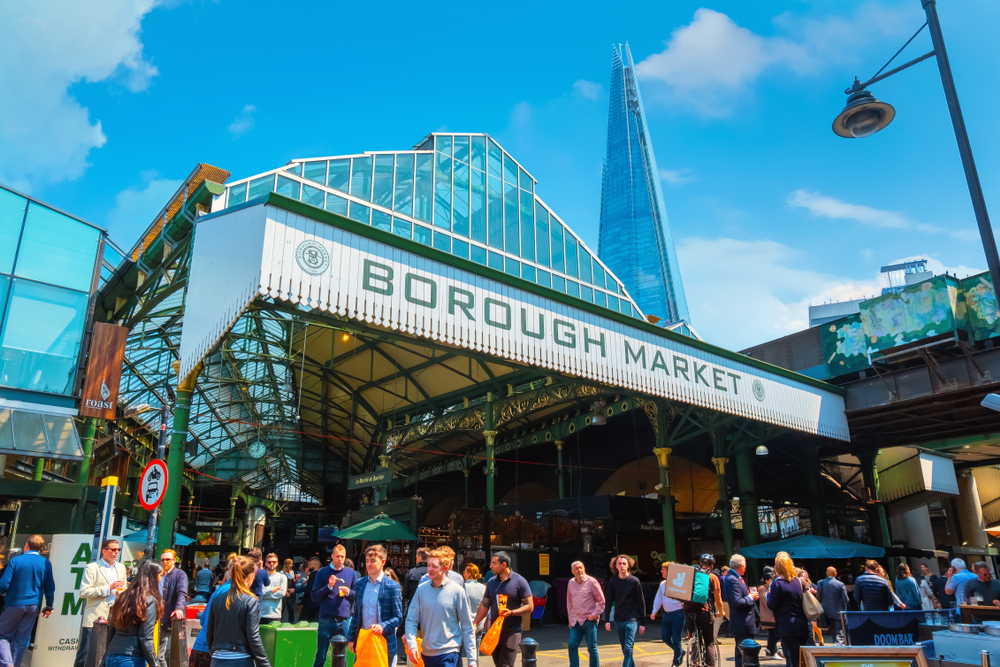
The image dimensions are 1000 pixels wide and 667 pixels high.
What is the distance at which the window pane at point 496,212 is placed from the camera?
2428 cm

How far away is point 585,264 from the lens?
26.9 meters

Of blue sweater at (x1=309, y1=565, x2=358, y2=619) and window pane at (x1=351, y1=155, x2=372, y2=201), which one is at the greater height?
window pane at (x1=351, y1=155, x2=372, y2=201)

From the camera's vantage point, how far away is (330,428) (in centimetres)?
3369

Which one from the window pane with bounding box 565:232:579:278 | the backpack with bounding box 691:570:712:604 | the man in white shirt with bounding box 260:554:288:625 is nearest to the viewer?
the backpack with bounding box 691:570:712:604

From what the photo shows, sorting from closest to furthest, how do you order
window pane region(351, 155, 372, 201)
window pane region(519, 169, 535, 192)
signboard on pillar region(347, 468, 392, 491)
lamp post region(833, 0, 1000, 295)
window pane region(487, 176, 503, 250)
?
lamp post region(833, 0, 1000, 295)
signboard on pillar region(347, 468, 392, 491)
window pane region(351, 155, 372, 201)
window pane region(487, 176, 503, 250)
window pane region(519, 169, 535, 192)

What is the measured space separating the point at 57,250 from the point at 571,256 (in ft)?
55.5

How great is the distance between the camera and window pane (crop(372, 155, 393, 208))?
21203 mm

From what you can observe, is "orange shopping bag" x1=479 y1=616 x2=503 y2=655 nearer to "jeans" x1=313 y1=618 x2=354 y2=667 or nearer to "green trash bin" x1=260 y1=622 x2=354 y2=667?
"jeans" x1=313 y1=618 x2=354 y2=667

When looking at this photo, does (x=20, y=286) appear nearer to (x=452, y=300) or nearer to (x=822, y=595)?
(x=452, y=300)

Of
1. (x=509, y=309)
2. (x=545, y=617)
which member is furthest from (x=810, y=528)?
(x=509, y=309)

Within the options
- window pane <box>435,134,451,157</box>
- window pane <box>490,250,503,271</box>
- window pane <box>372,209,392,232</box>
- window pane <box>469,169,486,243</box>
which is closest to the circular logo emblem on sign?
window pane <box>372,209,392,232</box>

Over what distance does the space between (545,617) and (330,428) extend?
61.8 feet

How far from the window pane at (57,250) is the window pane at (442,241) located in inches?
384

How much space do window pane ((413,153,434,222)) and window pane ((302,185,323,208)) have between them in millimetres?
3388
